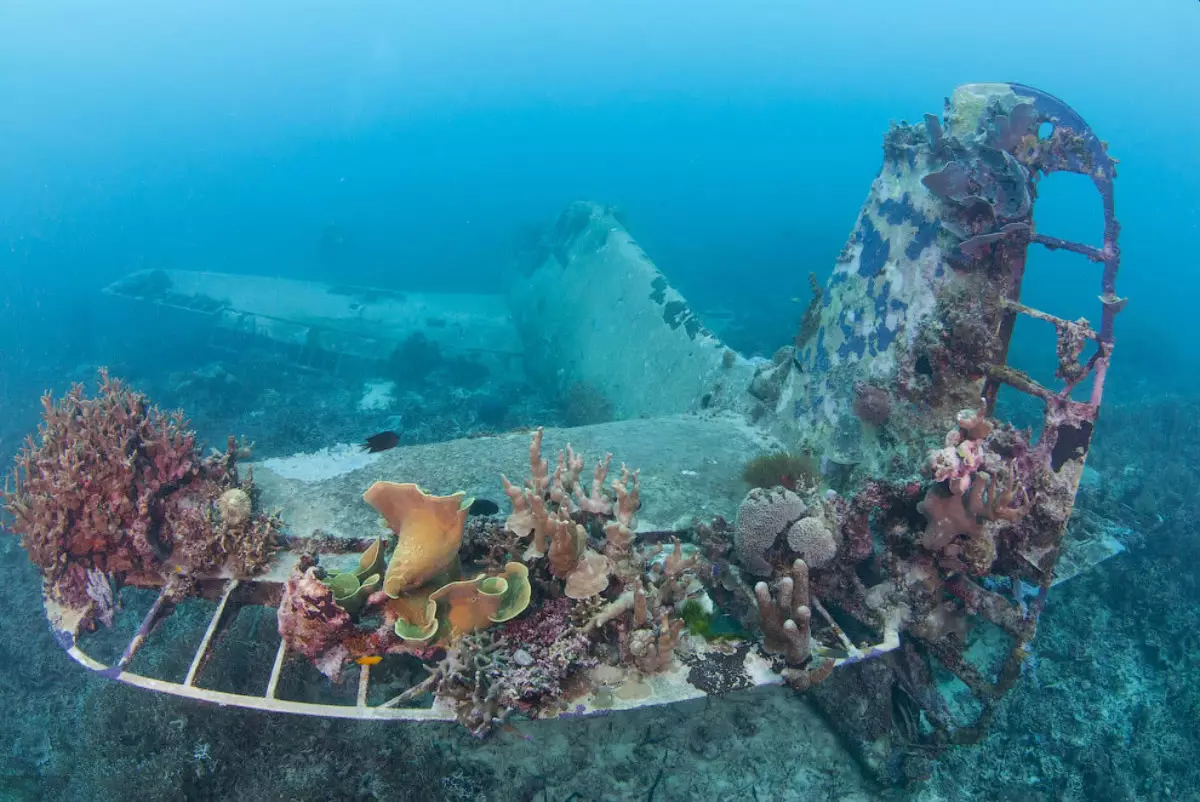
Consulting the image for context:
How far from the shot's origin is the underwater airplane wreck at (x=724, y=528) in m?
3.80

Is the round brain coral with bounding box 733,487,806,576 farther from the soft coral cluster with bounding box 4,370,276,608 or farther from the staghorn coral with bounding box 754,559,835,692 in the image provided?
the soft coral cluster with bounding box 4,370,276,608

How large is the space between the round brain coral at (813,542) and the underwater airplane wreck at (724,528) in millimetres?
14

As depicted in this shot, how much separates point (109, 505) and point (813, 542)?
17.9ft

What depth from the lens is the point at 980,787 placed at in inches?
228

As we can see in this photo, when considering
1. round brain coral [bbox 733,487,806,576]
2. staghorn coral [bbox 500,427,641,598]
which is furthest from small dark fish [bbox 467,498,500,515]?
round brain coral [bbox 733,487,806,576]

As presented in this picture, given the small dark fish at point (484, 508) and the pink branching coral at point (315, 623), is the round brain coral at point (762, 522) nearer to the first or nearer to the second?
the small dark fish at point (484, 508)

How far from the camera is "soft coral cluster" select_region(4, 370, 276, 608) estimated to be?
461 cm

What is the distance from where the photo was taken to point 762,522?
14.1ft

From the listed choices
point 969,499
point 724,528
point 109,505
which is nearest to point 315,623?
point 109,505

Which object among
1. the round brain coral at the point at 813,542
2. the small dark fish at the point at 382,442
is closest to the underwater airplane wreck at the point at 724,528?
the round brain coral at the point at 813,542

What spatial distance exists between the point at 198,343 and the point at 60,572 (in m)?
19.2

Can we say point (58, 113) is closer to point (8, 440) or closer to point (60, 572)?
point (8, 440)

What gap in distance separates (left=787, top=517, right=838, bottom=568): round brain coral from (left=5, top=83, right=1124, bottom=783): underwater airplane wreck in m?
0.01

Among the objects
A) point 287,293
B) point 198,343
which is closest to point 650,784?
point 287,293
